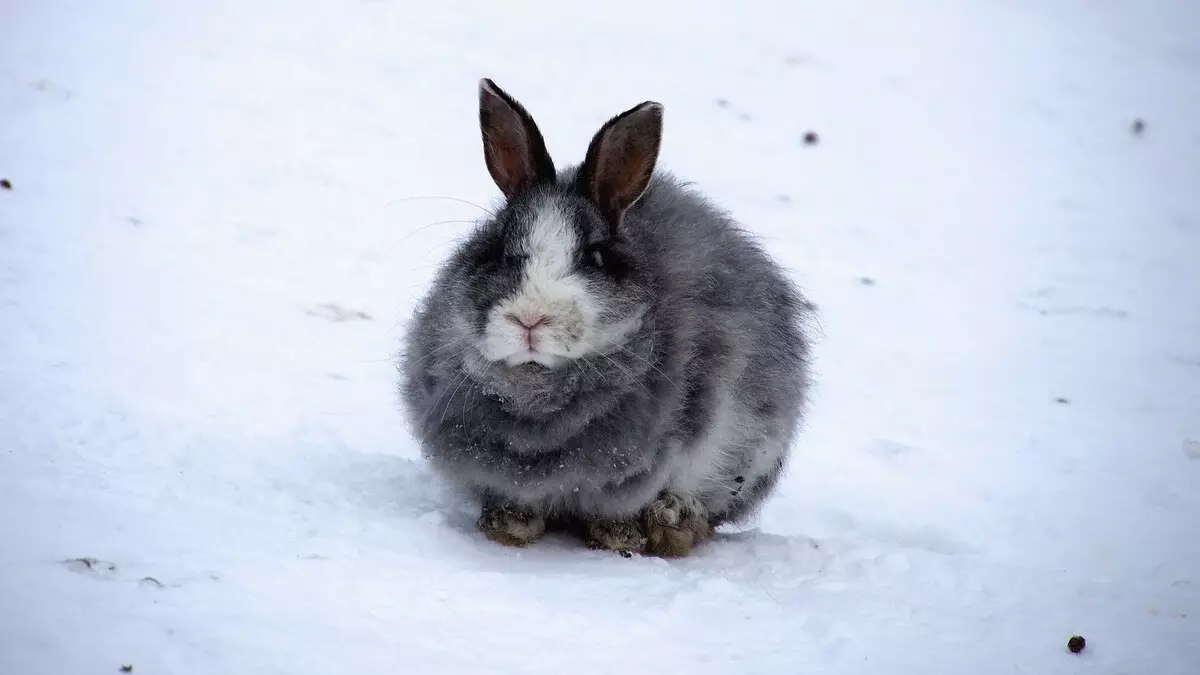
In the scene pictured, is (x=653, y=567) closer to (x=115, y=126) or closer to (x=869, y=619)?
(x=869, y=619)

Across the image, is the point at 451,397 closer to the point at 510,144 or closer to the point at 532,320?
the point at 532,320

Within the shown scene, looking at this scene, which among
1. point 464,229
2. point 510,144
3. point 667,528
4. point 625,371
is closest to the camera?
point 625,371

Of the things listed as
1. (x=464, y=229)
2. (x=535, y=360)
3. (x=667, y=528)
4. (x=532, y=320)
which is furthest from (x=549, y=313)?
(x=464, y=229)

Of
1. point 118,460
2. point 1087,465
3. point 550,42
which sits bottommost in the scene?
point 1087,465

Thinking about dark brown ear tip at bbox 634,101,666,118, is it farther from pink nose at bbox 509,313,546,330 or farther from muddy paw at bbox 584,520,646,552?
muddy paw at bbox 584,520,646,552

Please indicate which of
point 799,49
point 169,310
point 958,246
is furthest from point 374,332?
point 799,49

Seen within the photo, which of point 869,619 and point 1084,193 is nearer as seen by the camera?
point 869,619
